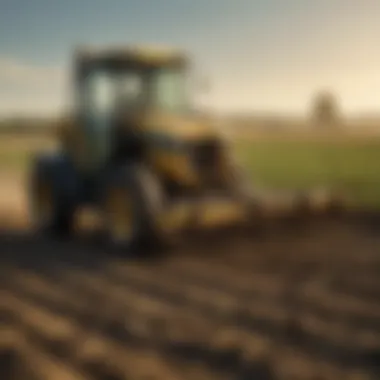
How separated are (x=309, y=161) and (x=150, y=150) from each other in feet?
16.0

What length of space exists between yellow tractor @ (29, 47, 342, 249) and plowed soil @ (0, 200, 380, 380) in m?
0.24

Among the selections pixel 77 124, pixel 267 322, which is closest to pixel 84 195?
pixel 77 124

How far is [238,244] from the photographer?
4.54 meters

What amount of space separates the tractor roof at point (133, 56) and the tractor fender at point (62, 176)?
0.76 metres

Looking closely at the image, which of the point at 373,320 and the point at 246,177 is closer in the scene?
the point at 373,320

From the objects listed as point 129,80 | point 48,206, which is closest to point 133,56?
point 129,80

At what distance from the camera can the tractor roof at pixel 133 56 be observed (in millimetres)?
4438

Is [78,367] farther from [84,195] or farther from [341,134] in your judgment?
[341,134]

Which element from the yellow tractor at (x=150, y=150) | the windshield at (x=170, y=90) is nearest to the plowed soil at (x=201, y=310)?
the yellow tractor at (x=150, y=150)

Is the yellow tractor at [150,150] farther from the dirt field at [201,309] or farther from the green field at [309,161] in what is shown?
the green field at [309,161]

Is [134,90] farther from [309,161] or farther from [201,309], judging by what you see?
[309,161]

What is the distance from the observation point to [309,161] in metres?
9.16

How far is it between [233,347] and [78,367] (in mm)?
552

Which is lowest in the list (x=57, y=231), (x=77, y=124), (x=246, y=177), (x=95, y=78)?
(x=57, y=231)
